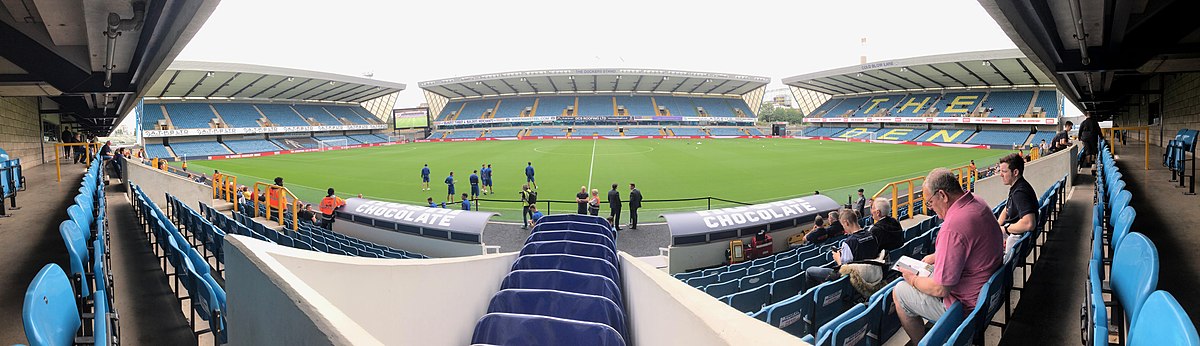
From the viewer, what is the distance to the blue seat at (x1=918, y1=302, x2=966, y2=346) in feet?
7.95

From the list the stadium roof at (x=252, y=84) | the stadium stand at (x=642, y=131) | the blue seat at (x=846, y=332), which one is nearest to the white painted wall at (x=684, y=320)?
the blue seat at (x=846, y=332)

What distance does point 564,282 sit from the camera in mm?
3658

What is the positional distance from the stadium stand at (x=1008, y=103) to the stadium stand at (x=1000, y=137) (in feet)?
7.43

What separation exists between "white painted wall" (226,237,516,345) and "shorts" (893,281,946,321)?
3.04 m

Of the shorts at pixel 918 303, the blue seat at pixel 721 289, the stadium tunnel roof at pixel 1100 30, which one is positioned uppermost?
the stadium tunnel roof at pixel 1100 30

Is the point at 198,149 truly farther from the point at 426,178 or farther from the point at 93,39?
the point at 93,39

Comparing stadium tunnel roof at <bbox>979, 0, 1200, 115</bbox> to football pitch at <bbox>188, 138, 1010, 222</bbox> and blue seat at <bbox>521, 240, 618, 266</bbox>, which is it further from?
football pitch at <bbox>188, 138, 1010, 222</bbox>

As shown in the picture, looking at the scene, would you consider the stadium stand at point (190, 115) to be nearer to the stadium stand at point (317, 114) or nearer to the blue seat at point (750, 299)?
the stadium stand at point (317, 114)

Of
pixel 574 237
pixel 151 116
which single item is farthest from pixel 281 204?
pixel 151 116

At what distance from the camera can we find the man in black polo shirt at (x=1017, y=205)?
4.57 metres

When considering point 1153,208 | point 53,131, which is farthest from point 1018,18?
point 53,131

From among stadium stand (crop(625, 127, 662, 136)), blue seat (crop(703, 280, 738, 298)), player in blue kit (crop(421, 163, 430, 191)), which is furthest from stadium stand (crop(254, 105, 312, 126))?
blue seat (crop(703, 280, 738, 298))

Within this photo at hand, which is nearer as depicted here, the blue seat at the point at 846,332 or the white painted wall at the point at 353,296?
the white painted wall at the point at 353,296

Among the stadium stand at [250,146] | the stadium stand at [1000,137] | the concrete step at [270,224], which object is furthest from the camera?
the stadium stand at [250,146]
